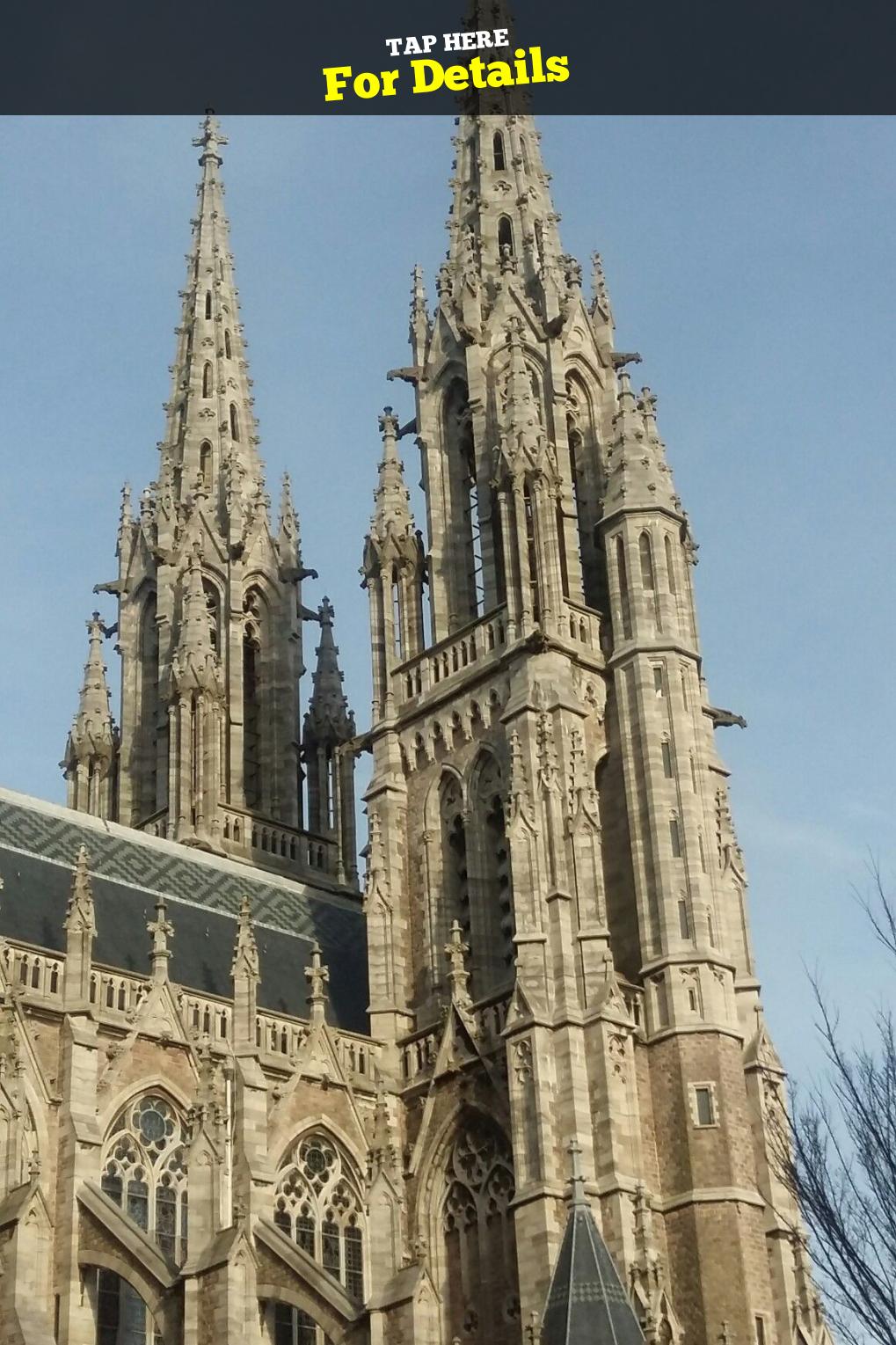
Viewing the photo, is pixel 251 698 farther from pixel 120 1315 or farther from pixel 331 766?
pixel 120 1315

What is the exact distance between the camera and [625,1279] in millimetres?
30844

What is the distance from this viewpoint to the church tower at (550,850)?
3266 centimetres

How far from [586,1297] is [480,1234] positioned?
6.72m

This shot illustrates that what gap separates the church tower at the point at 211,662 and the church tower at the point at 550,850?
265 inches

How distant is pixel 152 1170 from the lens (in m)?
32.9

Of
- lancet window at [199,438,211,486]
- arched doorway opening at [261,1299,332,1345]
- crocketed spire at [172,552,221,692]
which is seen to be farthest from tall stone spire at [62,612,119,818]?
arched doorway opening at [261,1299,332,1345]

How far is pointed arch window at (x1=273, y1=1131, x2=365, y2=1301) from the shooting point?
112 feet

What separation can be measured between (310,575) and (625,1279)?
2377cm

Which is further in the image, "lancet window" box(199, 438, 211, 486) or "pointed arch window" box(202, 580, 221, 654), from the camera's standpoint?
"lancet window" box(199, 438, 211, 486)

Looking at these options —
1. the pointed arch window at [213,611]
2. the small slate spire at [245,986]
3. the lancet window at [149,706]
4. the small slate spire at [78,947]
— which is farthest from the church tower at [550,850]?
the lancet window at [149,706]

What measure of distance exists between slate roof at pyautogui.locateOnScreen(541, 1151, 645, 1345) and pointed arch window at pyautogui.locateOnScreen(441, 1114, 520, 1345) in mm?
4365

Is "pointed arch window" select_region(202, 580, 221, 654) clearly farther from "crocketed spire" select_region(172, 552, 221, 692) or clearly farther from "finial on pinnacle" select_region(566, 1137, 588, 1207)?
"finial on pinnacle" select_region(566, 1137, 588, 1207)
